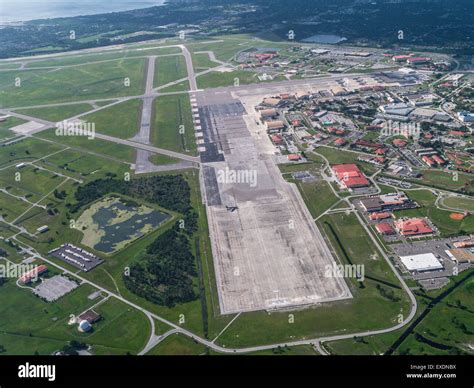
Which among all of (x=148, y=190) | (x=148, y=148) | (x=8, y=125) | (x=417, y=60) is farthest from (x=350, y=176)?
(x=8, y=125)

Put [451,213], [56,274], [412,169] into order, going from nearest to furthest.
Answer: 1. [56,274]
2. [451,213]
3. [412,169]

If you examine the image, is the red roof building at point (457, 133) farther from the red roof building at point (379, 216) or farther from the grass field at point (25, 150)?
the grass field at point (25, 150)

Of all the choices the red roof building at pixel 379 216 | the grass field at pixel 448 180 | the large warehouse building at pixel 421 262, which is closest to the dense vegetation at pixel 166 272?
the large warehouse building at pixel 421 262

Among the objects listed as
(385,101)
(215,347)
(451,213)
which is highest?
(385,101)

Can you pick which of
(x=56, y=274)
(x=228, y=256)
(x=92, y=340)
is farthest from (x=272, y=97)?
(x=92, y=340)

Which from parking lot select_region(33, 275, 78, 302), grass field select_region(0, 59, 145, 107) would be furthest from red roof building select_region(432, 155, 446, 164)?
grass field select_region(0, 59, 145, 107)

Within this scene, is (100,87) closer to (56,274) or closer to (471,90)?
(56,274)
